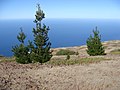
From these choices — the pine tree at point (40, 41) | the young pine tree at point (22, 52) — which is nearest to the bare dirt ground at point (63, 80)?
the pine tree at point (40, 41)

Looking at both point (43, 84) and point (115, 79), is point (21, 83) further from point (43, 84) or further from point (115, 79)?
point (115, 79)

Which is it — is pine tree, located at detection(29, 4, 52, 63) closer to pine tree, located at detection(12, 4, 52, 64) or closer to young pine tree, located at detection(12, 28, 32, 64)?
pine tree, located at detection(12, 4, 52, 64)

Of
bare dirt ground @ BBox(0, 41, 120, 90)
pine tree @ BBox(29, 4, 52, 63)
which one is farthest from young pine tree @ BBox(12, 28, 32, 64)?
bare dirt ground @ BBox(0, 41, 120, 90)

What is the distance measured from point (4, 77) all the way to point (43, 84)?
425cm

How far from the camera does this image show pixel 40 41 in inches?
1379

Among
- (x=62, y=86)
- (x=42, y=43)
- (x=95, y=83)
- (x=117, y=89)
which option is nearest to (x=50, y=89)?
(x=62, y=86)

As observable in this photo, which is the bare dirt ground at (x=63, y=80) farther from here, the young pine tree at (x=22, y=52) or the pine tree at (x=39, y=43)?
the young pine tree at (x=22, y=52)

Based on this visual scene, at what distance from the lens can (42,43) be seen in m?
35.1

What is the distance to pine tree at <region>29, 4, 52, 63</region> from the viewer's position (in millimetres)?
34844

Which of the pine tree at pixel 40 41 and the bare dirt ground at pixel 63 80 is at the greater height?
the pine tree at pixel 40 41

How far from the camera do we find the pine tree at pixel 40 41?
114 feet

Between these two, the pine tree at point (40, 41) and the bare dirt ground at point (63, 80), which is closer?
the bare dirt ground at point (63, 80)

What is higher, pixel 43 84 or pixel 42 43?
pixel 42 43

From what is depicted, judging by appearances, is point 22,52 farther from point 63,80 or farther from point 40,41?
point 63,80
